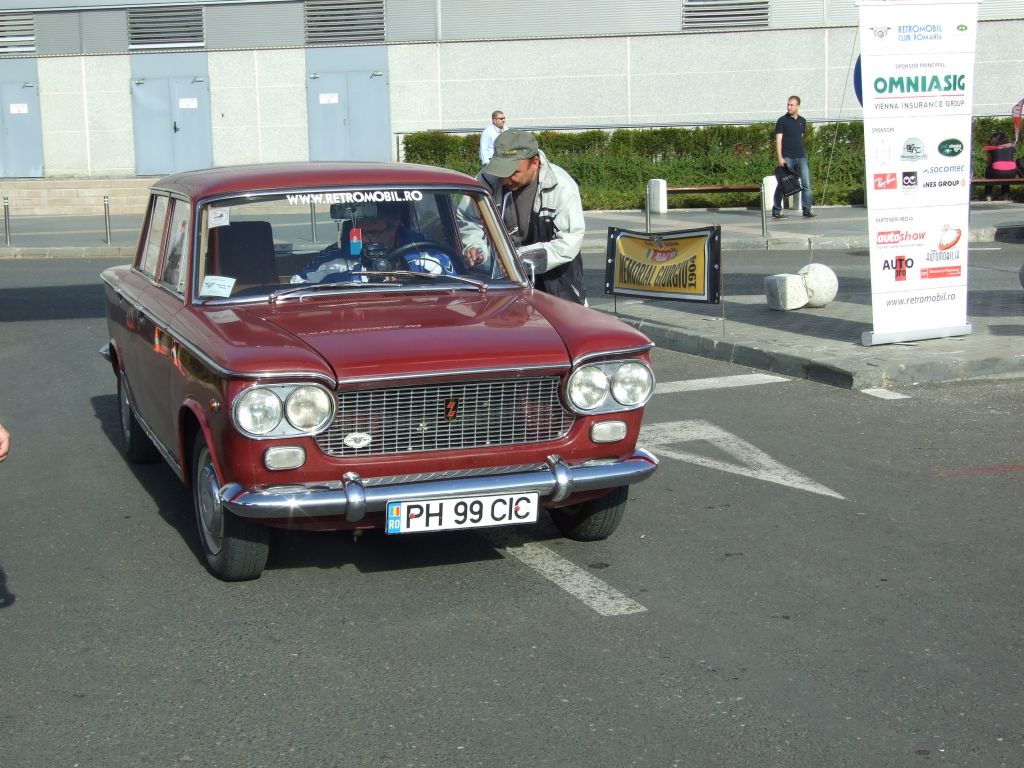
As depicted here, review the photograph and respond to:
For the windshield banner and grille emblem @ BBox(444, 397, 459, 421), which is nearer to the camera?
grille emblem @ BBox(444, 397, 459, 421)

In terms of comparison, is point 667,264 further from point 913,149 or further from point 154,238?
point 154,238

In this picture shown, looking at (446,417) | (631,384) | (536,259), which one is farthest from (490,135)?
(446,417)

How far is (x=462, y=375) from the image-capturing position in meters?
5.20

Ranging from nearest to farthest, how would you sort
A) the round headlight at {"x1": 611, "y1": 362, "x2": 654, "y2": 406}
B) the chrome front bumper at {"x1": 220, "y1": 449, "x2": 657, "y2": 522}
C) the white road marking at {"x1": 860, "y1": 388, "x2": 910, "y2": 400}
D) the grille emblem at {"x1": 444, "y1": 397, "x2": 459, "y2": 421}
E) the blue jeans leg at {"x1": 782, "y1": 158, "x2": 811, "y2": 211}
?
1. the chrome front bumper at {"x1": 220, "y1": 449, "x2": 657, "y2": 522}
2. the grille emblem at {"x1": 444, "y1": 397, "x2": 459, "y2": 421}
3. the round headlight at {"x1": 611, "y1": 362, "x2": 654, "y2": 406}
4. the white road marking at {"x1": 860, "y1": 388, "x2": 910, "y2": 400}
5. the blue jeans leg at {"x1": 782, "y1": 158, "x2": 811, "y2": 211}

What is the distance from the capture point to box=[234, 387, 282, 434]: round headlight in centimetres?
507

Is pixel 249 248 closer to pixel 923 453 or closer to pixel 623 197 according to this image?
pixel 923 453

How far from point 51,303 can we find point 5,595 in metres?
10.1

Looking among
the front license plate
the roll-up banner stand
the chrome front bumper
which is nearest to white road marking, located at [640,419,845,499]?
the chrome front bumper

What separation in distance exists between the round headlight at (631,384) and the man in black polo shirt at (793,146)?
17.3 m

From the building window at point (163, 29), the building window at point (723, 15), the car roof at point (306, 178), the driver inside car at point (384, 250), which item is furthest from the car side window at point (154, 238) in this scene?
the building window at point (163, 29)

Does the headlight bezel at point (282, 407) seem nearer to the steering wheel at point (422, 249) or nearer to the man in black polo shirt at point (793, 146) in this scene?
the steering wheel at point (422, 249)

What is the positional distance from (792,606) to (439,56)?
93.9 ft

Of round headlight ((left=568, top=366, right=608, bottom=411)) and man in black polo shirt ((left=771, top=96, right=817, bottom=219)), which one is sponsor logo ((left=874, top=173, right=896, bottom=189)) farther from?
man in black polo shirt ((left=771, top=96, right=817, bottom=219))

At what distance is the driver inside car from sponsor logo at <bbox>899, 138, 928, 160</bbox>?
17.0 ft
